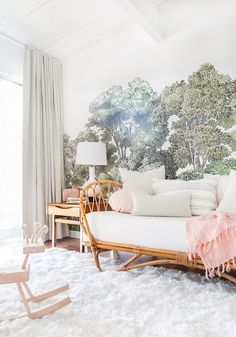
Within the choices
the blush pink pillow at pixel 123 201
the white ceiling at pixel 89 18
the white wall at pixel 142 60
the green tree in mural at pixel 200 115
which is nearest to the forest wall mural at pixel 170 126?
the green tree in mural at pixel 200 115

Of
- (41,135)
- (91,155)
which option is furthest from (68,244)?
(41,135)

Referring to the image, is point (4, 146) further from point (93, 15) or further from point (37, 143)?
point (93, 15)

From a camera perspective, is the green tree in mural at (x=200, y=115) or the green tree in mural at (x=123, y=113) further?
the green tree in mural at (x=123, y=113)

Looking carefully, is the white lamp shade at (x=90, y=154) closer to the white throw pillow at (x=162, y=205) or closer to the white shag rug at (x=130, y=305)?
the white throw pillow at (x=162, y=205)

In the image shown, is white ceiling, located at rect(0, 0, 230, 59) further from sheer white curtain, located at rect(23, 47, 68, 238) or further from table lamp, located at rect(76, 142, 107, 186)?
table lamp, located at rect(76, 142, 107, 186)

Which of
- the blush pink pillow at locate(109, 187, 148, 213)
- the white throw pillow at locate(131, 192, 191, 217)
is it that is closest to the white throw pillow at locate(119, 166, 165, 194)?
the blush pink pillow at locate(109, 187, 148, 213)

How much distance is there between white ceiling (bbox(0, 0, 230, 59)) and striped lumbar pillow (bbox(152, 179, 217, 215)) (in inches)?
70.7

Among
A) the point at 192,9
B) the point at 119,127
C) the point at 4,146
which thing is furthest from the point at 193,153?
the point at 4,146

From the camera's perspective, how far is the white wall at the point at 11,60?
140 inches

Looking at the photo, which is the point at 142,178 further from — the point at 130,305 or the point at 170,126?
the point at 130,305

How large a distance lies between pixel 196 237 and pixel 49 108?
2.87 meters

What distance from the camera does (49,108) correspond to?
389cm

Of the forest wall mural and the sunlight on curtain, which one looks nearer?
the forest wall mural

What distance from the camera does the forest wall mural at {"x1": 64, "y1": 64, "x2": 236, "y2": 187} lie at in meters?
2.90
